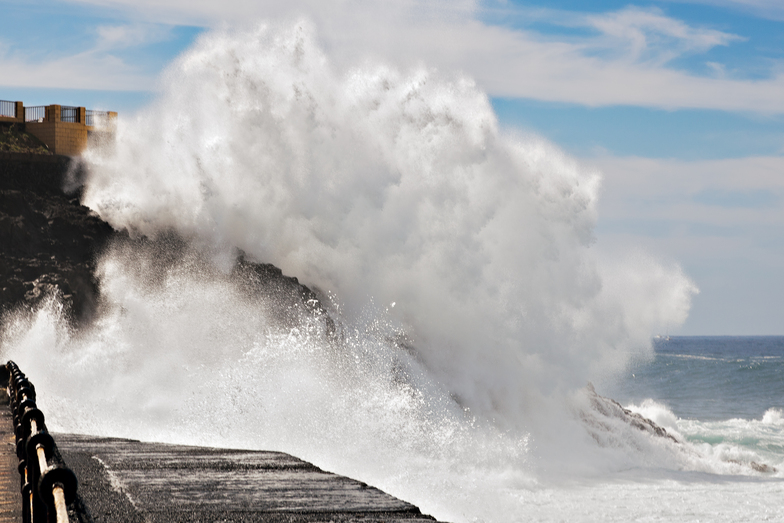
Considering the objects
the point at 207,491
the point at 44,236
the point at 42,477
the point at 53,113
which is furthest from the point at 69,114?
the point at 42,477

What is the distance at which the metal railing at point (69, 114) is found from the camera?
2812cm

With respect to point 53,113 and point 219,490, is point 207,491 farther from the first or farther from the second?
point 53,113

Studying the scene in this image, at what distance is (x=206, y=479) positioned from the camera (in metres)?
4.71

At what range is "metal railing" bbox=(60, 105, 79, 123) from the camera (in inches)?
1107

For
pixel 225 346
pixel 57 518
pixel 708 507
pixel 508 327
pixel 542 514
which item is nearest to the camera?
pixel 57 518

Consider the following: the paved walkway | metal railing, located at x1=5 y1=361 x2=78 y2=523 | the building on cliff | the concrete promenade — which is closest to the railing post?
the building on cliff

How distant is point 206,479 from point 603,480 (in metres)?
10.5

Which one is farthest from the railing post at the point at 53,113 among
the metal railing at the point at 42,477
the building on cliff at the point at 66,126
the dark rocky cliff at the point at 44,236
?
the metal railing at the point at 42,477

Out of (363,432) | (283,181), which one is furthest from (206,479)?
(283,181)

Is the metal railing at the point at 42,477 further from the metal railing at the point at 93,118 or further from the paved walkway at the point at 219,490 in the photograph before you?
the metal railing at the point at 93,118

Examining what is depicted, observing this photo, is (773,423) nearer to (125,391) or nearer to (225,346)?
(225,346)

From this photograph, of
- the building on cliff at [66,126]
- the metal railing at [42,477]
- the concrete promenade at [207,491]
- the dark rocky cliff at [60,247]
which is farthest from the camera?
the building on cliff at [66,126]

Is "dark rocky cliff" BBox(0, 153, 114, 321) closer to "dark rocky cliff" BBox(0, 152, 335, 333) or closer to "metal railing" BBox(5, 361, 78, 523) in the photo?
"dark rocky cliff" BBox(0, 152, 335, 333)

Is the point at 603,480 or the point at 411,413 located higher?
the point at 411,413
